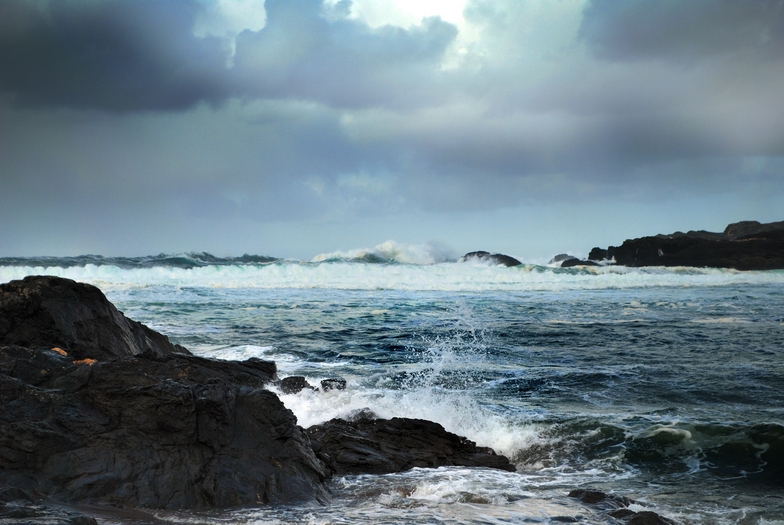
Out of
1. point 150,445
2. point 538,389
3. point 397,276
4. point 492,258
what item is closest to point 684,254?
point 492,258

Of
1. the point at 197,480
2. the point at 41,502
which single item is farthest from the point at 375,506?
the point at 41,502

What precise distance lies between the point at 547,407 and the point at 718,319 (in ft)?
40.9

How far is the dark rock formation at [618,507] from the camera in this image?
4711mm

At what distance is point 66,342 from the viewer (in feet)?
24.6

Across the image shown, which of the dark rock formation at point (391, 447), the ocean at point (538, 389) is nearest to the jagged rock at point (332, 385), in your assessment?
the ocean at point (538, 389)

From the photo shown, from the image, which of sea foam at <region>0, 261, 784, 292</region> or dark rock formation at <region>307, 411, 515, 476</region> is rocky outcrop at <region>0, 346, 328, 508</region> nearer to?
dark rock formation at <region>307, 411, 515, 476</region>

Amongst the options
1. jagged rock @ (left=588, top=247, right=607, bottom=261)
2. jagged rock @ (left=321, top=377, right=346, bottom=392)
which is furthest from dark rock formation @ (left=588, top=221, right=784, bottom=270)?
jagged rock @ (left=321, top=377, right=346, bottom=392)

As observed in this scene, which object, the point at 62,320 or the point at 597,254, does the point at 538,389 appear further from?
the point at 597,254

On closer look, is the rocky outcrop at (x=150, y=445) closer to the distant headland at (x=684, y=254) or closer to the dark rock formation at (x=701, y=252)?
the distant headland at (x=684, y=254)

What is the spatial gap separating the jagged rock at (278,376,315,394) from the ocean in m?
0.18

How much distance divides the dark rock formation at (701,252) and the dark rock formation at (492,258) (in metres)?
9.85

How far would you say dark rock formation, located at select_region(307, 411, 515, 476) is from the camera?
20.0ft

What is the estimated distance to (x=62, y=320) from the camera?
769 centimetres

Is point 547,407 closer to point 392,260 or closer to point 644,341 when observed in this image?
point 644,341
